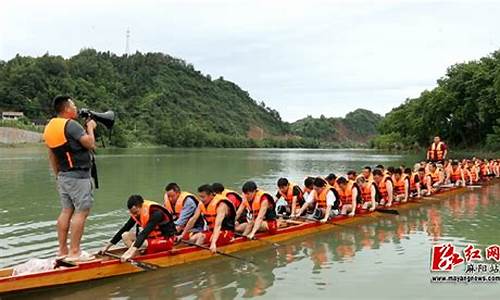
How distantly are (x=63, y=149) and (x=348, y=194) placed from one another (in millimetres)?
7610

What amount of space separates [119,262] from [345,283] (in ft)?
11.3

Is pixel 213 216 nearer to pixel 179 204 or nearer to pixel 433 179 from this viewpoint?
pixel 179 204

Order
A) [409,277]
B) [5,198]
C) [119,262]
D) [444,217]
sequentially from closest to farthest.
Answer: [119,262], [409,277], [444,217], [5,198]

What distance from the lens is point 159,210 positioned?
7.80 metres

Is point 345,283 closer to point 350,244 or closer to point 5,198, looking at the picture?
point 350,244

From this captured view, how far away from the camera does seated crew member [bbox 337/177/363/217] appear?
1227 centimetres

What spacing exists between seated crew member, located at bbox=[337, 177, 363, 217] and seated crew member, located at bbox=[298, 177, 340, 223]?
0.72 m

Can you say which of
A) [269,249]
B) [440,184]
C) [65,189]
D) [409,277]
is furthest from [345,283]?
[440,184]

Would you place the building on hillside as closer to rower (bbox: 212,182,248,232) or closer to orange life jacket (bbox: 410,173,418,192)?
orange life jacket (bbox: 410,173,418,192)

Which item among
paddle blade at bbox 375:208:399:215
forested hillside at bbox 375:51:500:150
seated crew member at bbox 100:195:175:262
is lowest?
paddle blade at bbox 375:208:399:215

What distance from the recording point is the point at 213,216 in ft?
28.7

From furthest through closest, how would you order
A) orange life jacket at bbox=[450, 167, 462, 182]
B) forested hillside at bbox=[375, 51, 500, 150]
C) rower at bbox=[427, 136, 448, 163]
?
1. forested hillside at bbox=[375, 51, 500, 150]
2. rower at bbox=[427, 136, 448, 163]
3. orange life jacket at bbox=[450, 167, 462, 182]

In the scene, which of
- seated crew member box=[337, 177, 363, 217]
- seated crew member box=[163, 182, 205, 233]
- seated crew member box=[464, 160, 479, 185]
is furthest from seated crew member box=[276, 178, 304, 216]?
seated crew member box=[464, 160, 479, 185]

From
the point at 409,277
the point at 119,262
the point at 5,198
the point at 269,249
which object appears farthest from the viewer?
the point at 5,198
